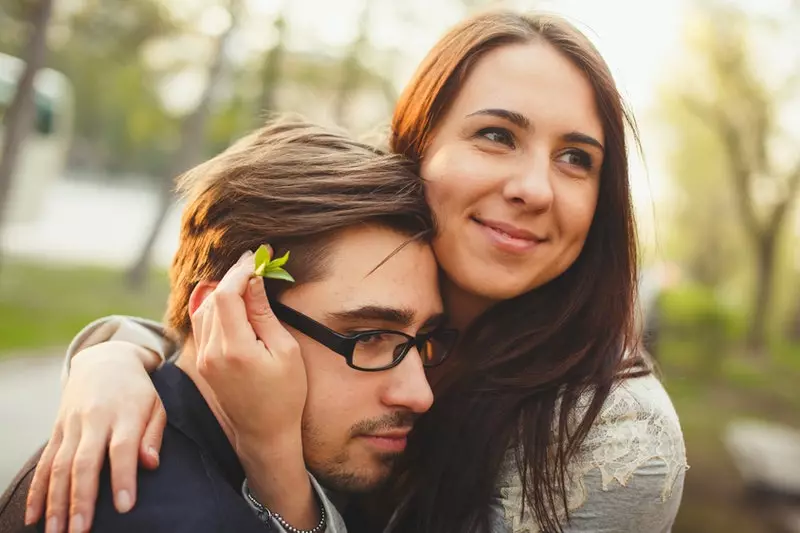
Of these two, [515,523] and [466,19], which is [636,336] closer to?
[515,523]

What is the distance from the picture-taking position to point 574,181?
236cm

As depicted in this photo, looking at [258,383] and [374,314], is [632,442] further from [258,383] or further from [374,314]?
[258,383]

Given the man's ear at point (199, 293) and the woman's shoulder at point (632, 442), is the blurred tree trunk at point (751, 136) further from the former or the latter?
the man's ear at point (199, 293)

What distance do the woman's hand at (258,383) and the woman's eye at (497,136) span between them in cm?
83

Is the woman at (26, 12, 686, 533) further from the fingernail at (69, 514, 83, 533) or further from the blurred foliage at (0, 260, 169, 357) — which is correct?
the blurred foliage at (0, 260, 169, 357)

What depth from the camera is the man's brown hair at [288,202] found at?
2.27 meters

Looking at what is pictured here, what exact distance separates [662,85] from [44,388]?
13.9 metres

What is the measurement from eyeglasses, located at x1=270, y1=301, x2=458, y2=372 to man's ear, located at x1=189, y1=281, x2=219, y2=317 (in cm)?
19

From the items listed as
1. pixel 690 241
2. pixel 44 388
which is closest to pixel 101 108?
pixel 690 241

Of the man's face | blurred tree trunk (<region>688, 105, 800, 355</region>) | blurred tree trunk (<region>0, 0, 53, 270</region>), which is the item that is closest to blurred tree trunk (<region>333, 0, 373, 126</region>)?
blurred tree trunk (<region>0, 0, 53, 270</region>)

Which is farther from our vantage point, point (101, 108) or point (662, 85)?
point (101, 108)

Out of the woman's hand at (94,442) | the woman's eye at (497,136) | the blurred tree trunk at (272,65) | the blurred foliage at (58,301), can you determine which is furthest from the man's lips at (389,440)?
the blurred tree trunk at (272,65)

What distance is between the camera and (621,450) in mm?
2049

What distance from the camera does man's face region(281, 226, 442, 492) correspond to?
2.21m
